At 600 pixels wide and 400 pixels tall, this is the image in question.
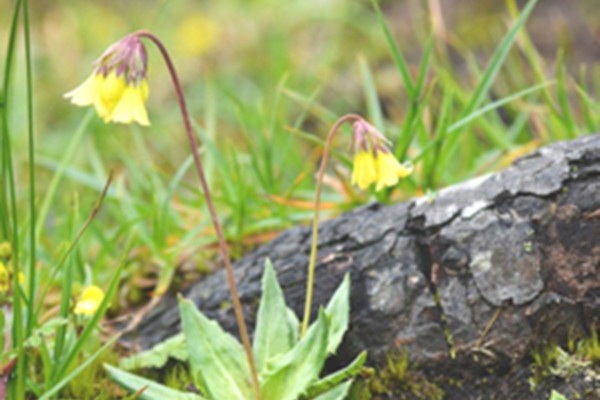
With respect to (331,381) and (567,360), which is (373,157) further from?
(567,360)

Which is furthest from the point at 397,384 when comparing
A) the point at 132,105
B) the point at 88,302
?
the point at 132,105

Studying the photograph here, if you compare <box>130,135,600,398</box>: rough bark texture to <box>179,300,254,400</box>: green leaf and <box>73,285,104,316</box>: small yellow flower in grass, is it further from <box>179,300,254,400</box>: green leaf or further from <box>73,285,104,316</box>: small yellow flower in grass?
<box>73,285,104,316</box>: small yellow flower in grass

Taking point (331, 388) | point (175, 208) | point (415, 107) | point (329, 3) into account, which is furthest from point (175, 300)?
point (329, 3)

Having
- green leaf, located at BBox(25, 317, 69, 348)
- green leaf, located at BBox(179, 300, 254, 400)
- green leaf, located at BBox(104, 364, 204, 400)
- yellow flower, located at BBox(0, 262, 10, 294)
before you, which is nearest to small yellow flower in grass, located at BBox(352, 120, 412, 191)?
green leaf, located at BBox(179, 300, 254, 400)

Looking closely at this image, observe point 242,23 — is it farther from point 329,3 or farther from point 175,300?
point 175,300

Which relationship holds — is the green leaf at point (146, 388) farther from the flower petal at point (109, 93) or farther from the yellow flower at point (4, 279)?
the flower petal at point (109, 93)
